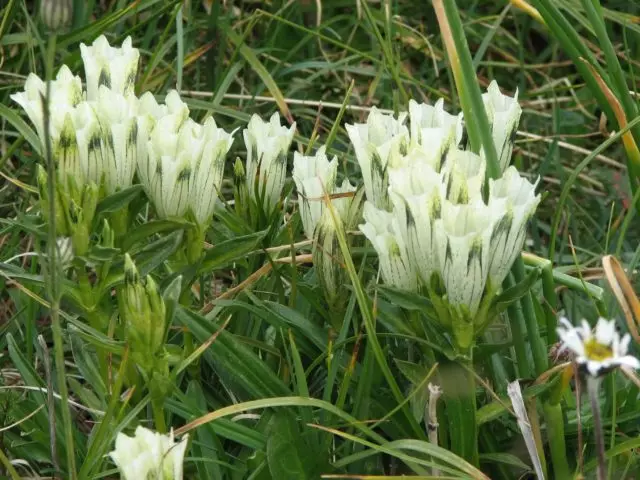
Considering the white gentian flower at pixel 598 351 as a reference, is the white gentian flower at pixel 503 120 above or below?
above

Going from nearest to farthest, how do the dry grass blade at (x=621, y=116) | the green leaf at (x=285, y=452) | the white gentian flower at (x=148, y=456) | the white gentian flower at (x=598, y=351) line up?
the white gentian flower at (x=598, y=351) < the white gentian flower at (x=148, y=456) < the green leaf at (x=285, y=452) < the dry grass blade at (x=621, y=116)

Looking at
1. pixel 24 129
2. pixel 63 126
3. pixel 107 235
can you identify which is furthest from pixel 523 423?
pixel 24 129

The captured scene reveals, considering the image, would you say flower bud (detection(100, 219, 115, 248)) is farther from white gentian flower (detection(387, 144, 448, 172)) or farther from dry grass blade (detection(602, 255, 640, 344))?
dry grass blade (detection(602, 255, 640, 344))

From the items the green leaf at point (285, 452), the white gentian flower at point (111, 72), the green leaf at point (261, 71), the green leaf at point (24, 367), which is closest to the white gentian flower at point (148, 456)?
the green leaf at point (285, 452)

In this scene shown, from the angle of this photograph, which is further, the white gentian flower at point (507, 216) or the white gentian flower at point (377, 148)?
the white gentian flower at point (377, 148)

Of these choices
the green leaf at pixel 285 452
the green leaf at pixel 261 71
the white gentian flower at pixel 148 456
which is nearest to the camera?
the white gentian flower at pixel 148 456

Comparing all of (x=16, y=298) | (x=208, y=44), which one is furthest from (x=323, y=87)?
(x=16, y=298)

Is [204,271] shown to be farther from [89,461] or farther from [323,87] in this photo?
[323,87]

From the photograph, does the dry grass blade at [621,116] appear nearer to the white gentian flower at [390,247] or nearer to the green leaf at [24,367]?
the white gentian flower at [390,247]
